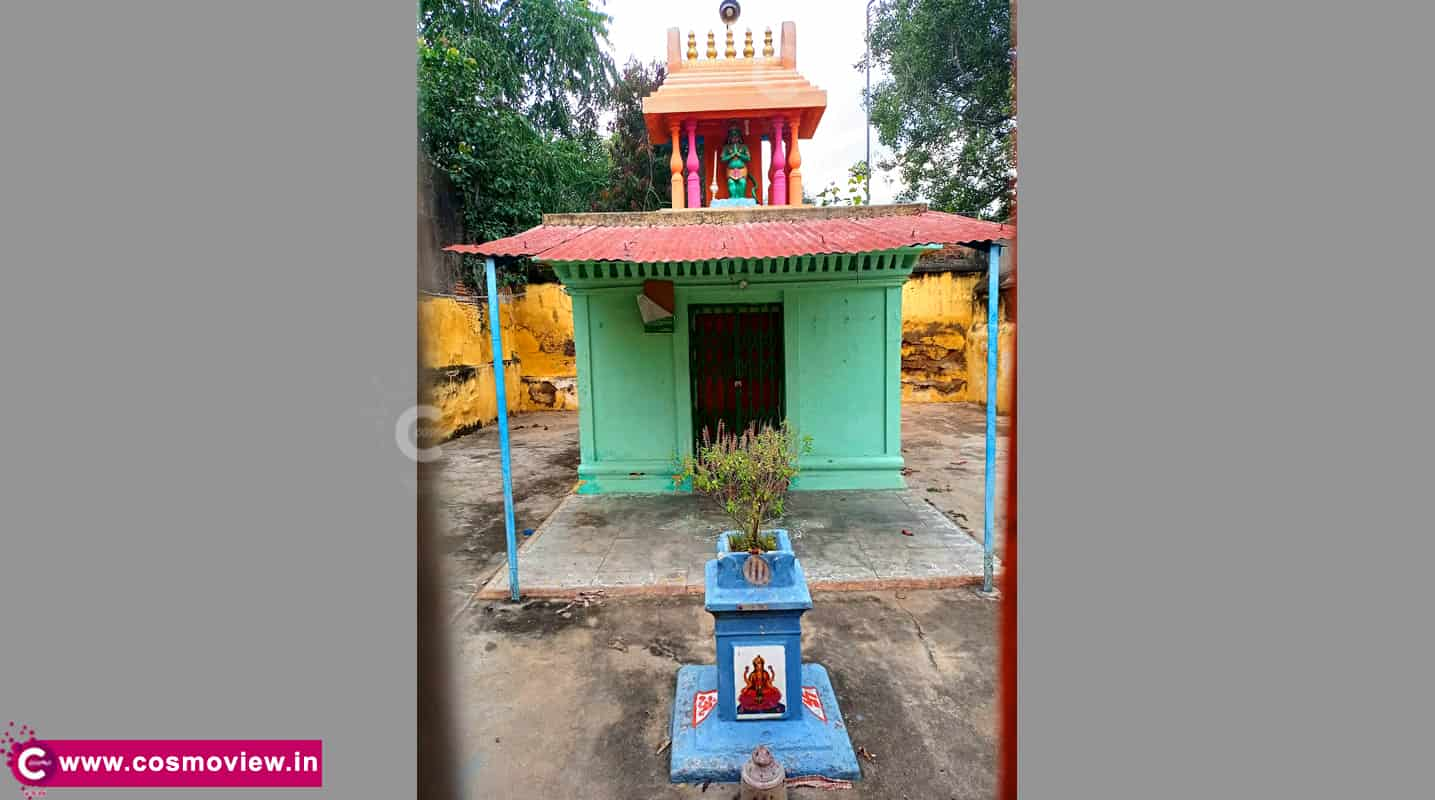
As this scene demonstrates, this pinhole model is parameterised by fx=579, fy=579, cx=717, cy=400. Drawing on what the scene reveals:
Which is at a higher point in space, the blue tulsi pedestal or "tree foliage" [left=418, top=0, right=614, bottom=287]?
"tree foliage" [left=418, top=0, right=614, bottom=287]

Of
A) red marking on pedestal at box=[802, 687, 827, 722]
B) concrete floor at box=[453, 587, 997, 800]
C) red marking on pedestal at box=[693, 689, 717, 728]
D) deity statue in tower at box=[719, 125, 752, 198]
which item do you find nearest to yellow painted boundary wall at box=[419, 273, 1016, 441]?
deity statue in tower at box=[719, 125, 752, 198]

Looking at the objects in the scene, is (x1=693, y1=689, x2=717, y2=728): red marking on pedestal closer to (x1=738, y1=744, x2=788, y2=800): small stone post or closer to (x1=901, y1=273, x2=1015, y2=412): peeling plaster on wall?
(x1=738, y1=744, x2=788, y2=800): small stone post

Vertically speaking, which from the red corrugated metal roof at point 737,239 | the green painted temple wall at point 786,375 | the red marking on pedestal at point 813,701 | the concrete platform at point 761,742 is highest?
the red corrugated metal roof at point 737,239

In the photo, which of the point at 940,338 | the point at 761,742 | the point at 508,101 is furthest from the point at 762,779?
the point at 940,338

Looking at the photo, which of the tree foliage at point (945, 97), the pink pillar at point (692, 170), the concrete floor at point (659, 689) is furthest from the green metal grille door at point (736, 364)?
the tree foliage at point (945, 97)

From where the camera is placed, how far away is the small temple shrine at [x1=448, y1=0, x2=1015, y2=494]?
6301mm

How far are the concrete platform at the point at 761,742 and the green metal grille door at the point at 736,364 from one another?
4150 mm

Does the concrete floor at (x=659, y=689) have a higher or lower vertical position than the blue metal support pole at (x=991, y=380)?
lower

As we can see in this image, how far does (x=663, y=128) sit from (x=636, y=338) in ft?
8.97

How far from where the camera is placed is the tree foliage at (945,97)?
9797mm

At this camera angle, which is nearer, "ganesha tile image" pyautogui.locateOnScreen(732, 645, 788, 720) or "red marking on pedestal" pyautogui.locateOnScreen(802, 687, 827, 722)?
"ganesha tile image" pyautogui.locateOnScreen(732, 645, 788, 720)

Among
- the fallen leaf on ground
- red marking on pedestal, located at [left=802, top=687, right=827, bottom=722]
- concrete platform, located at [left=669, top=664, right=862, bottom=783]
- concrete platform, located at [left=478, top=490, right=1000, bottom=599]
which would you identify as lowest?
the fallen leaf on ground
